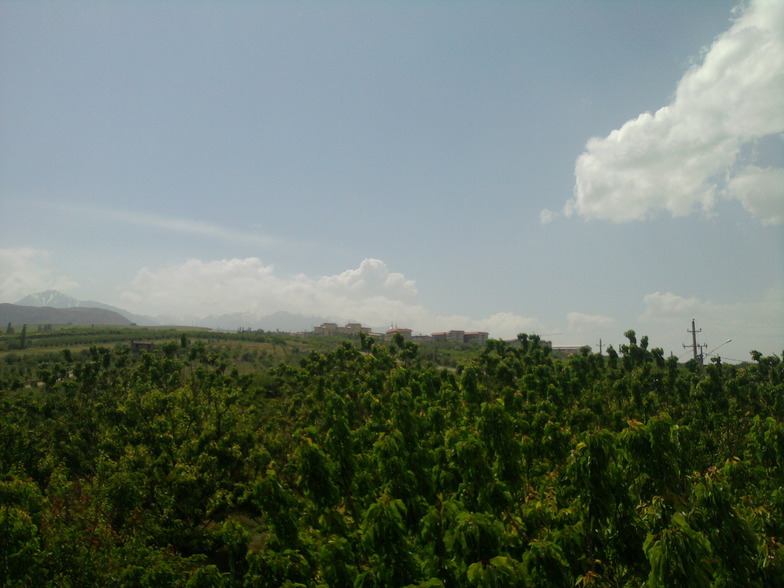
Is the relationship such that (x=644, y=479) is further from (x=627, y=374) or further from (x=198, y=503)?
(x=627, y=374)

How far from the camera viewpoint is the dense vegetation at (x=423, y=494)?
8758mm

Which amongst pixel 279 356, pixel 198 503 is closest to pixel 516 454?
pixel 198 503

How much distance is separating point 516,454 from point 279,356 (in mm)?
96119

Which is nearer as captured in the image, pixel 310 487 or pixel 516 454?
pixel 310 487

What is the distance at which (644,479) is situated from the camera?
9984mm

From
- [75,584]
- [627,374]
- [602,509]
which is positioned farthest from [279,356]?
[602,509]

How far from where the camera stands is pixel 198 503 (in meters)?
23.4

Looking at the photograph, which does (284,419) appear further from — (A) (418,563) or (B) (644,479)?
(B) (644,479)

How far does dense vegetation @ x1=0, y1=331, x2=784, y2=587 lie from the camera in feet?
28.7

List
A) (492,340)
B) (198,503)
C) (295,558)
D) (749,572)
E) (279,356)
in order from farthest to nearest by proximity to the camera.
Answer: (279,356) < (492,340) < (198,503) < (295,558) < (749,572)

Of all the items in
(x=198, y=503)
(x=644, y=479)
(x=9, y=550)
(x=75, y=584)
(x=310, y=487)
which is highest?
(x=644, y=479)

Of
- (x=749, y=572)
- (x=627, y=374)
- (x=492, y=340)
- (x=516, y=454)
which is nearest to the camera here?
(x=749, y=572)

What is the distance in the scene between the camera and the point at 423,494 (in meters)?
16.5

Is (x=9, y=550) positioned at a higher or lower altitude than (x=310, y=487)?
lower
